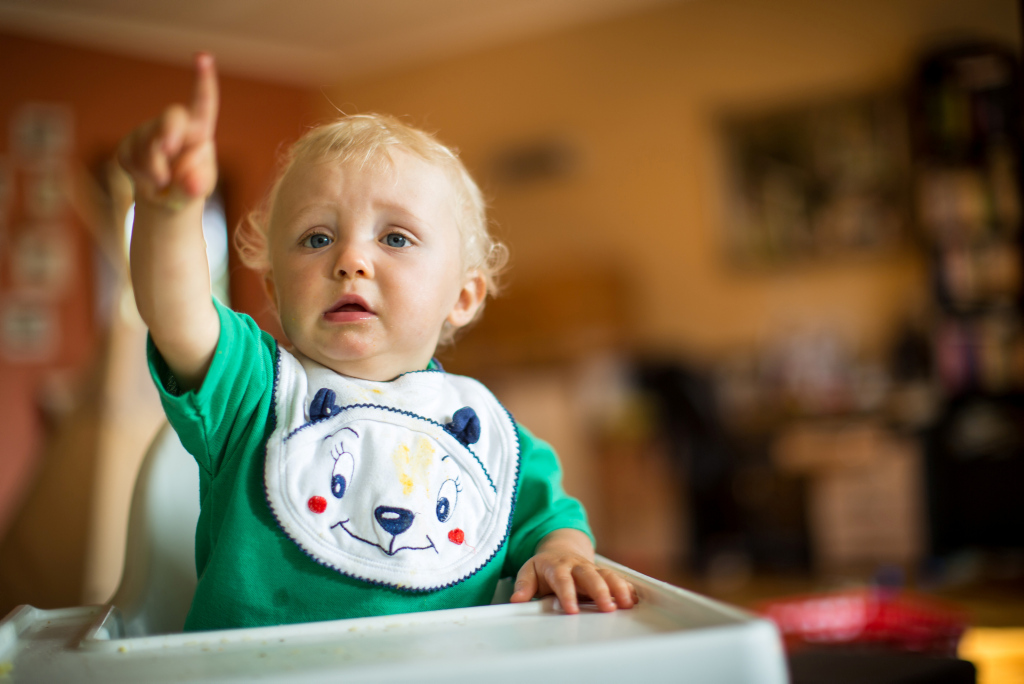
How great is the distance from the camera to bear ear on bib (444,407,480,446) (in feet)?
2.40

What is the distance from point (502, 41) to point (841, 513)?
Result: 3.60 m

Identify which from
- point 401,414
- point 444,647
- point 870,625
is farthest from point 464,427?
point 870,625

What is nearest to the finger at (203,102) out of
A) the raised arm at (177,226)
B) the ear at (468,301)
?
the raised arm at (177,226)

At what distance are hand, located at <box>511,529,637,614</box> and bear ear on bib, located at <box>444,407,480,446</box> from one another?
0.11 m

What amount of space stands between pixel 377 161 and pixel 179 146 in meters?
0.26

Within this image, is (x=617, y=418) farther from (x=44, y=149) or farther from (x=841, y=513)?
(x=44, y=149)

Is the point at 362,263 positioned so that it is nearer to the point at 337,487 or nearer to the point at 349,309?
the point at 349,309

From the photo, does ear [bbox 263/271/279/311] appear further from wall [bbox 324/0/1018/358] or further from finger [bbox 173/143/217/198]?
wall [bbox 324/0/1018/358]

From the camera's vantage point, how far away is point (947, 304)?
3.84 meters

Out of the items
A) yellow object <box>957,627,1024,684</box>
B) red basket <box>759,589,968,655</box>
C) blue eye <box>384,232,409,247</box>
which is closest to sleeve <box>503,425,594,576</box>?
blue eye <box>384,232,409,247</box>

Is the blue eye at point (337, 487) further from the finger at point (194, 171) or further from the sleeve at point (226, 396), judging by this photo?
the finger at point (194, 171)

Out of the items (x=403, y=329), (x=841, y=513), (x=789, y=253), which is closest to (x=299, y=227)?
(x=403, y=329)

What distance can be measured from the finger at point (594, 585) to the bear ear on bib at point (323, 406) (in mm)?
235

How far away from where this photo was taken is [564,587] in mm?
607
